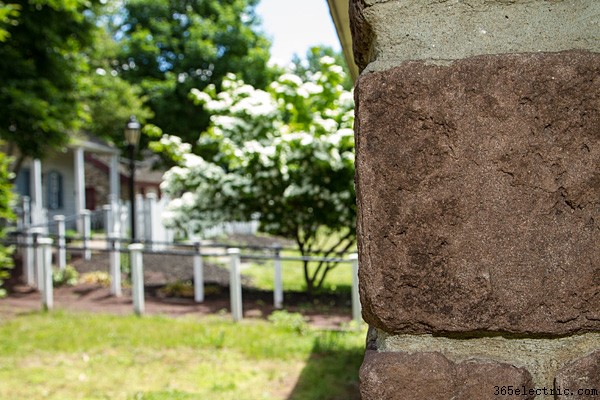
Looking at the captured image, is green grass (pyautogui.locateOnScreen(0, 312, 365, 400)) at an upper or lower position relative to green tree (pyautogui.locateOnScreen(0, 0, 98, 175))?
lower

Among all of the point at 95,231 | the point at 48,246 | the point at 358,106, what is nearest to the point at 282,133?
the point at 48,246

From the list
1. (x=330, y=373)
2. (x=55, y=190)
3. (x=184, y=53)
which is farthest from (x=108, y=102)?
(x=330, y=373)

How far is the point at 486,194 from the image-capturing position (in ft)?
3.05

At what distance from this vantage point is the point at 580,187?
920 mm

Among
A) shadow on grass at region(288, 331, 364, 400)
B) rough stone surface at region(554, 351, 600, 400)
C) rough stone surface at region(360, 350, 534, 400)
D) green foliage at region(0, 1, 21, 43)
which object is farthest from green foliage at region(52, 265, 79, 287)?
rough stone surface at region(554, 351, 600, 400)

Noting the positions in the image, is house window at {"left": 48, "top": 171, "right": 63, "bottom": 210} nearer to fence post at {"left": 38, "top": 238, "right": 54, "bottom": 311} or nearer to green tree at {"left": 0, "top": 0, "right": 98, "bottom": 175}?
green tree at {"left": 0, "top": 0, "right": 98, "bottom": 175}

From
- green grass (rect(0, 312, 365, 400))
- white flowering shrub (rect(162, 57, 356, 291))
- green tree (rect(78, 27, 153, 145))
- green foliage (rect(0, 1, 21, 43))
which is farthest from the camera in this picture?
green tree (rect(78, 27, 153, 145))

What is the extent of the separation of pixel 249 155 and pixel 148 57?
21.7m

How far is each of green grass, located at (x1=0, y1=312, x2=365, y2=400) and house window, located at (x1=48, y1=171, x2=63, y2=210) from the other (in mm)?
15784

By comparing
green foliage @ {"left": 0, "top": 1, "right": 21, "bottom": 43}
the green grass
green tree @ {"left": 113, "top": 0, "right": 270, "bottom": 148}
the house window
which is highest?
green tree @ {"left": 113, "top": 0, "right": 270, "bottom": 148}

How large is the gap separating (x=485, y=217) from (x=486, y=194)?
34 millimetres

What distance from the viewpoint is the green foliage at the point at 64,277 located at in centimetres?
1168

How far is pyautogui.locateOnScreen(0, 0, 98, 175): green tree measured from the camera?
1186cm

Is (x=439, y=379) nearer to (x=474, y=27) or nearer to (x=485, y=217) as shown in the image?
(x=485, y=217)
